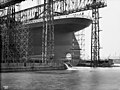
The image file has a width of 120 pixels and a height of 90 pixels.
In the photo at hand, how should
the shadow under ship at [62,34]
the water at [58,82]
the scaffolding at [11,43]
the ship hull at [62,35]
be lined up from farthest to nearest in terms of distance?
the ship hull at [62,35] < the shadow under ship at [62,34] < the scaffolding at [11,43] < the water at [58,82]

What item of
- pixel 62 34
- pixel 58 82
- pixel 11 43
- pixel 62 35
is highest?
pixel 62 34

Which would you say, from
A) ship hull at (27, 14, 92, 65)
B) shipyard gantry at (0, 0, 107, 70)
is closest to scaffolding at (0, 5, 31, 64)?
shipyard gantry at (0, 0, 107, 70)

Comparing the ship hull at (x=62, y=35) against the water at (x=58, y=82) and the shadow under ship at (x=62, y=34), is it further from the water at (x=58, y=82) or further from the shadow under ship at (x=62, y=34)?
the water at (x=58, y=82)

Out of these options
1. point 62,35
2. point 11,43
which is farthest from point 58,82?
point 62,35

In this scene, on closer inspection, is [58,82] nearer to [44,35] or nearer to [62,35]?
[44,35]

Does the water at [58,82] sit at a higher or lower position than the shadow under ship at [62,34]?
lower

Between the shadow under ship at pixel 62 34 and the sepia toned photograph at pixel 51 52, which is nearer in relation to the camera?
the sepia toned photograph at pixel 51 52

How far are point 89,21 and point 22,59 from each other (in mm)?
63819

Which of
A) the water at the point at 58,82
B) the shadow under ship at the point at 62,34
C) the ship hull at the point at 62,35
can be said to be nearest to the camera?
the water at the point at 58,82

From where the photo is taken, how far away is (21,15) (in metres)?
169

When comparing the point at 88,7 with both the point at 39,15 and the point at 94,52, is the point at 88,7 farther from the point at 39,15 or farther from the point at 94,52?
the point at 39,15

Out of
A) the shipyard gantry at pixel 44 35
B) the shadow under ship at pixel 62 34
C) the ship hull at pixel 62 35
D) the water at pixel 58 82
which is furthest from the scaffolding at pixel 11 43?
the ship hull at pixel 62 35

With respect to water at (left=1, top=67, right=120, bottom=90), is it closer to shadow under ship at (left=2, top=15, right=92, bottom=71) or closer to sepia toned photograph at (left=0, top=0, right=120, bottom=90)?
sepia toned photograph at (left=0, top=0, right=120, bottom=90)

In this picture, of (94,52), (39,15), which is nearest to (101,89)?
(94,52)
